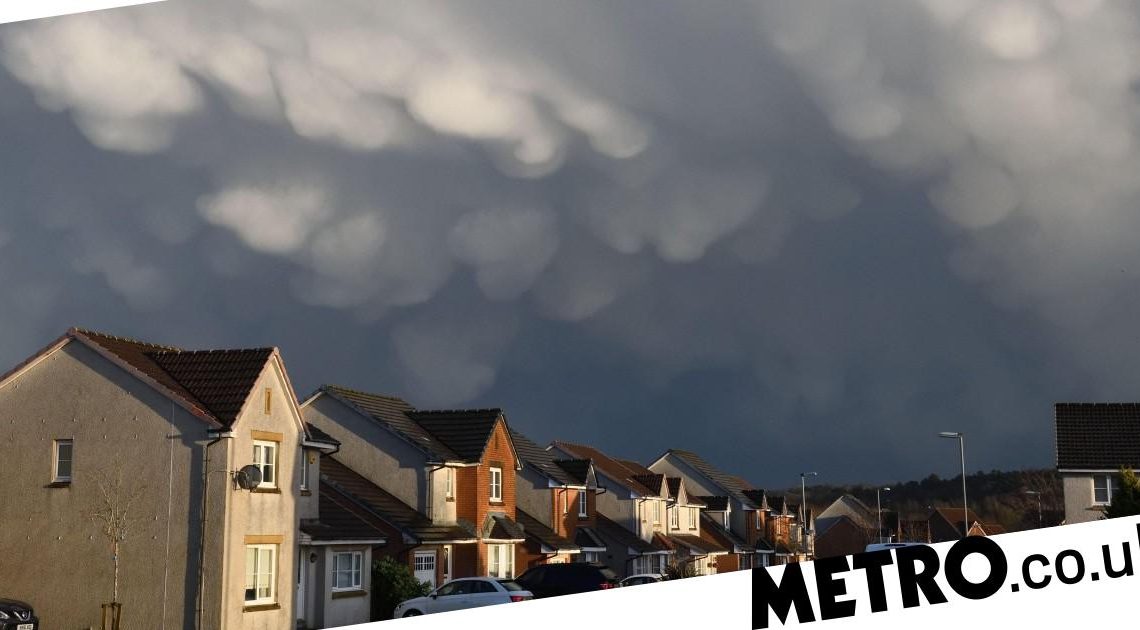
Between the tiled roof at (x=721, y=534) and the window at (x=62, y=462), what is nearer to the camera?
the window at (x=62, y=462)

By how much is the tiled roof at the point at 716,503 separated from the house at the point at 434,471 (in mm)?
38371

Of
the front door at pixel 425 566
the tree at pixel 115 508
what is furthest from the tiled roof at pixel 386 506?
the tree at pixel 115 508

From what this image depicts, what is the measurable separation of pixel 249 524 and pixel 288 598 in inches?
109

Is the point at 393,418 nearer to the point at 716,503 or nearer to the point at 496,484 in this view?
the point at 496,484

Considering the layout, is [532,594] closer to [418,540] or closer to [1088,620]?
[418,540]

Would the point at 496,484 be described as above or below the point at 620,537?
above

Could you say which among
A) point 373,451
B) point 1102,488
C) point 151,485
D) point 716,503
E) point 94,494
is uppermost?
point 373,451

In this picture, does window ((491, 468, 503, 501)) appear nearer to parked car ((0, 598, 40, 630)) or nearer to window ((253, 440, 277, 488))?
window ((253, 440, 277, 488))

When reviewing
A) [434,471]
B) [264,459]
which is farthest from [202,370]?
[434,471]

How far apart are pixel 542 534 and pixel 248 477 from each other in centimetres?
2688

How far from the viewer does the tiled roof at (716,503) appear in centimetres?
9212

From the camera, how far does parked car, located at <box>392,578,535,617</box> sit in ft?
118

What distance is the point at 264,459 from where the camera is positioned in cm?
3694

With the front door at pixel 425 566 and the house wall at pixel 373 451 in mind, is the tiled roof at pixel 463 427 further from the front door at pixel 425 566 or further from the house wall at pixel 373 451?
the front door at pixel 425 566
